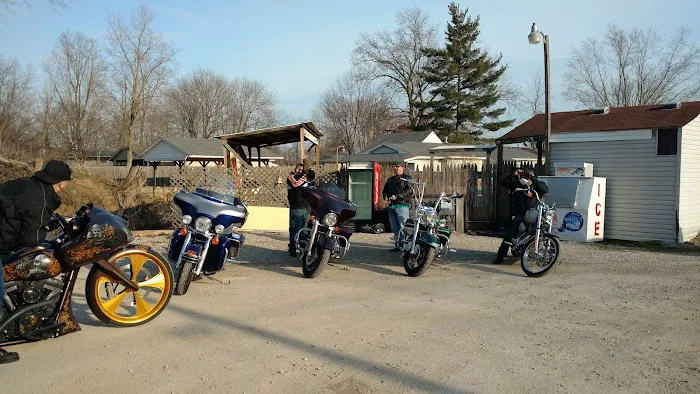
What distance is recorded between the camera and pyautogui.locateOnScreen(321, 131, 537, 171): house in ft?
123

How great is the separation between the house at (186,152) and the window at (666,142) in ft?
120

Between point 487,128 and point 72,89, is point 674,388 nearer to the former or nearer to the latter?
point 487,128

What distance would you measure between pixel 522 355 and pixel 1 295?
436 centimetres

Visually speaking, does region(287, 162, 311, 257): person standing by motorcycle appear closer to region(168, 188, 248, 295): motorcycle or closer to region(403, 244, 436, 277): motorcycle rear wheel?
region(403, 244, 436, 277): motorcycle rear wheel

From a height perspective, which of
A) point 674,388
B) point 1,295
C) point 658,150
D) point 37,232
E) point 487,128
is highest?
point 487,128

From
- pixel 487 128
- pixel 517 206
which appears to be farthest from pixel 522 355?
pixel 487 128

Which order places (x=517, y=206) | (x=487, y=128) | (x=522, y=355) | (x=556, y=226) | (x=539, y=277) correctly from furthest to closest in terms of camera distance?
(x=487, y=128)
(x=556, y=226)
(x=517, y=206)
(x=539, y=277)
(x=522, y=355)

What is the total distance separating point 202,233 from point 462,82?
46.2m

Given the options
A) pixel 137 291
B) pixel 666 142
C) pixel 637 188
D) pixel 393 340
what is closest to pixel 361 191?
pixel 637 188

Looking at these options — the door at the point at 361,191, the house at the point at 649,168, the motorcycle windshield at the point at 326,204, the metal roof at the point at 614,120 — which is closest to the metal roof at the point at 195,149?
the metal roof at the point at 614,120

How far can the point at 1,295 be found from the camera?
15.3ft

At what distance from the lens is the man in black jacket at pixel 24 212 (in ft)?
16.6

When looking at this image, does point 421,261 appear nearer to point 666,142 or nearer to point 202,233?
point 202,233

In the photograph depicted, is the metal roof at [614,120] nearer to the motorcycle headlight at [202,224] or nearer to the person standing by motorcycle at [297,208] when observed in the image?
the person standing by motorcycle at [297,208]
